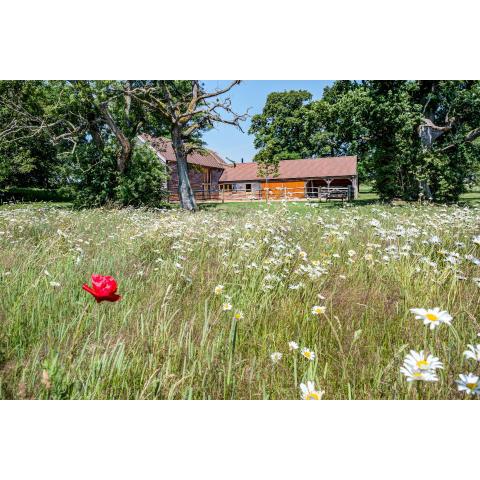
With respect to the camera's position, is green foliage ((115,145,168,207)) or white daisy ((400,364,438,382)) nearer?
white daisy ((400,364,438,382))

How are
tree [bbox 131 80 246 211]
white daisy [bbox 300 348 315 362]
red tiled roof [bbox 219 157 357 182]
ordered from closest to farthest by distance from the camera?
1. white daisy [bbox 300 348 315 362]
2. red tiled roof [bbox 219 157 357 182]
3. tree [bbox 131 80 246 211]

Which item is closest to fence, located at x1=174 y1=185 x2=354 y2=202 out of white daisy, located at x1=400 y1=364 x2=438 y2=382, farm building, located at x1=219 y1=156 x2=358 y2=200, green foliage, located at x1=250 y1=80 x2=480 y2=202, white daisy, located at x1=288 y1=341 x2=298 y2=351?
farm building, located at x1=219 y1=156 x2=358 y2=200

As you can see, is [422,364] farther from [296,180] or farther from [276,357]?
[296,180]

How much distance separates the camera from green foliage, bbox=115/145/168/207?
9.22 m

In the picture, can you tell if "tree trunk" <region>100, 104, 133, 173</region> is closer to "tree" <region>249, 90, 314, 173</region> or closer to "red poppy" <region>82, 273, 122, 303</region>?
"tree" <region>249, 90, 314, 173</region>

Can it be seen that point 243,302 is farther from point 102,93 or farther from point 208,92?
point 102,93

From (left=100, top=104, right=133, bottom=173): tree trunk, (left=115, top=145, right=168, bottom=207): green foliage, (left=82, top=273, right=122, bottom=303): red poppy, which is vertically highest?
(left=100, top=104, right=133, bottom=173): tree trunk

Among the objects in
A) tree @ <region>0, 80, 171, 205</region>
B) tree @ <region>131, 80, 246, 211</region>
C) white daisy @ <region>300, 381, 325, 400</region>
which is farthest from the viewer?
tree @ <region>0, 80, 171, 205</region>

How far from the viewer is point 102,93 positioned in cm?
844

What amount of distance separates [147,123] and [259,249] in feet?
Answer: 23.4

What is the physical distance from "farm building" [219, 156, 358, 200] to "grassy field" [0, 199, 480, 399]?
162 centimetres

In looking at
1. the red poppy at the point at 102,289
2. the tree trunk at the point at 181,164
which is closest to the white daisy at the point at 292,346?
the red poppy at the point at 102,289

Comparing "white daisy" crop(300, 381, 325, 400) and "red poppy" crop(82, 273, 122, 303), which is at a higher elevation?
"red poppy" crop(82, 273, 122, 303)

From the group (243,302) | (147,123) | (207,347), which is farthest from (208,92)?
(207,347)
